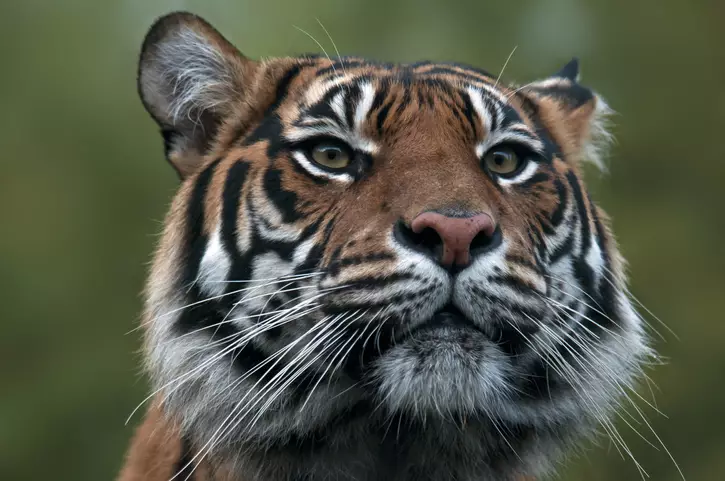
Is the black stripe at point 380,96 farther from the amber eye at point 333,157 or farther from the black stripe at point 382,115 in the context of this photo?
the amber eye at point 333,157

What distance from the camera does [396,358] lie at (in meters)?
2.18

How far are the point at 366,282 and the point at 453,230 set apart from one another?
259 mm

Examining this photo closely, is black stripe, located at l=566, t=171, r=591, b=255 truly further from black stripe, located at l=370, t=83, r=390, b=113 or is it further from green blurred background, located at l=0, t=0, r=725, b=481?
green blurred background, located at l=0, t=0, r=725, b=481

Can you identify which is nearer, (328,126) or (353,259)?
(353,259)

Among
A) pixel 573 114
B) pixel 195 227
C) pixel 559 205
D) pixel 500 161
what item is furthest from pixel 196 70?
pixel 573 114

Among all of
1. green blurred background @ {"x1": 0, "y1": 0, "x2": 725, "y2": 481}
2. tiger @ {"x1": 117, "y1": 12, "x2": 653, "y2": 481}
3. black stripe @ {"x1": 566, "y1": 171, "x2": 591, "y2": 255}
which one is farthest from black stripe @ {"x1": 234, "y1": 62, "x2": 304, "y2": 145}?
green blurred background @ {"x1": 0, "y1": 0, "x2": 725, "y2": 481}

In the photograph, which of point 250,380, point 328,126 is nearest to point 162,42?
point 328,126

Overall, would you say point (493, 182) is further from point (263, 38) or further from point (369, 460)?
point (263, 38)

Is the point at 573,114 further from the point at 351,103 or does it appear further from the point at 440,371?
the point at 440,371

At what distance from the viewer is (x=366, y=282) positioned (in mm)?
2168

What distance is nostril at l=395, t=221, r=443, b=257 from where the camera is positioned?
6.95 feet

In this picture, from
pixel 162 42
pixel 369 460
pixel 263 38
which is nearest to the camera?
pixel 369 460

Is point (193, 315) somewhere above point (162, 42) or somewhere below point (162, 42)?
below

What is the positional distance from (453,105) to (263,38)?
7.98 metres
